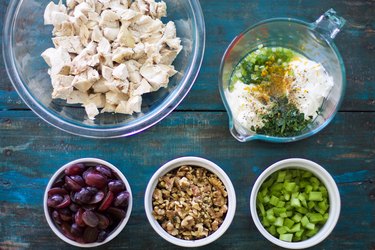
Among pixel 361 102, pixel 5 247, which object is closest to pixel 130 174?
pixel 5 247

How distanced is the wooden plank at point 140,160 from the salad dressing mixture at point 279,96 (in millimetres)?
89

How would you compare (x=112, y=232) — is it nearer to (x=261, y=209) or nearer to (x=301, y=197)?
(x=261, y=209)

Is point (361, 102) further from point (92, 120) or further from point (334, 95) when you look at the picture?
point (92, 120)

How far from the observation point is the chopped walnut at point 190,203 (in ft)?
5.83

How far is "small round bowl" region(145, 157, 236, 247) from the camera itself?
175 centimetres

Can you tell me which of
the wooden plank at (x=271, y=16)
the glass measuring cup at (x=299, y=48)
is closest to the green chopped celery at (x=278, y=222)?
the glass measuring cup at (x=299, y=48)

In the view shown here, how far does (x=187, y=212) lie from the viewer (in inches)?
70.0

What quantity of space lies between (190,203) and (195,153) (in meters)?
0.19

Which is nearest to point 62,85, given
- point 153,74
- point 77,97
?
point 77,97

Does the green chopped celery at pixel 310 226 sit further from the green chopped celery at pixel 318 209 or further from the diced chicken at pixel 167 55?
the diced chicken at pixel 167 55

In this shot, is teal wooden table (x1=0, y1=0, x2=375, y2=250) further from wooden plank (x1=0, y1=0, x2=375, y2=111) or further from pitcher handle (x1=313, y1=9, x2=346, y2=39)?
pitcher handle (x1=313, y1=9, x2=346, y2=39)

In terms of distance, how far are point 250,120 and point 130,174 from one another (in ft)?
1.55

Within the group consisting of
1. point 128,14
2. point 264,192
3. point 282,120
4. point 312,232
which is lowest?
point 312,232

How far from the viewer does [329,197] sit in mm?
1842
